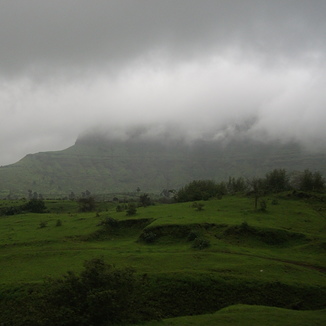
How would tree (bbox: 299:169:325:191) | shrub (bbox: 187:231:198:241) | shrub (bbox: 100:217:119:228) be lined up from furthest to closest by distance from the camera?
tree (bbox: 299:169:325:191) → shrub (bbox: 100:217:119:228) → shrub (bbox: 187:231:198:241)

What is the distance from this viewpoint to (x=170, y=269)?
35156 mm

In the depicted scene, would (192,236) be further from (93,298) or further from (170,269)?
(93,298)

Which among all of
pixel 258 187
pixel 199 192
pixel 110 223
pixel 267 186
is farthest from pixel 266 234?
pixel 267 186

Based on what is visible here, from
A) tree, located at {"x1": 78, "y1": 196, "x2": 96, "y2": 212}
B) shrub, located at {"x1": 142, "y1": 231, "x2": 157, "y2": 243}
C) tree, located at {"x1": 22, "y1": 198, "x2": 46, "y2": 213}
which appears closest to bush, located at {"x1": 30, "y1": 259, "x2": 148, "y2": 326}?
shrub, located at {"x1": 142, "y1": 231, "x2": 157, "y2": 243}

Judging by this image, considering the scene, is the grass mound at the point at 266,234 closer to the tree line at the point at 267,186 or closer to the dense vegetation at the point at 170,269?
the dense vegetation at the point at 170,269

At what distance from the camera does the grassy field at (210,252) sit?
96.7ft

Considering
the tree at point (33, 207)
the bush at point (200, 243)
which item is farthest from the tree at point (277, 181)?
the tree at point (33, 207)

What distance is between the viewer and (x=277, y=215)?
61031 mm

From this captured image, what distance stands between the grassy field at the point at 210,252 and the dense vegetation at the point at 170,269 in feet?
0.44

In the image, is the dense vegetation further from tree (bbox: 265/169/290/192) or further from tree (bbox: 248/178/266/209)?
tree (bbox: 265/169/290/192)

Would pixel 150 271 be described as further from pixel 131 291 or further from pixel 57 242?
pixel 57 242

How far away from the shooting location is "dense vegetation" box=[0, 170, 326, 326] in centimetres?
2245

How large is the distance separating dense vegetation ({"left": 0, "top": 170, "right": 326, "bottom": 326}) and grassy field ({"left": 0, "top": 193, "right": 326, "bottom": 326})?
0.13 m

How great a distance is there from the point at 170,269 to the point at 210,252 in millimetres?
8561
